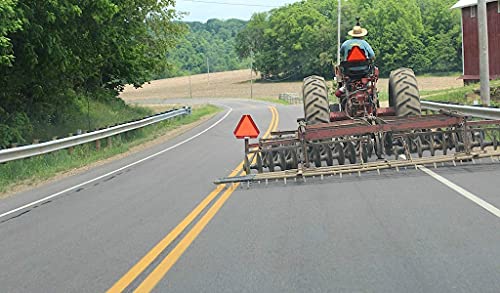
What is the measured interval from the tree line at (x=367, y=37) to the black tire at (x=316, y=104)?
80.8 metres

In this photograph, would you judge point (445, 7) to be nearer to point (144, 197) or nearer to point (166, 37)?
point (166, 37)

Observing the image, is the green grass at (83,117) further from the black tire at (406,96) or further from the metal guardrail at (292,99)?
the metal guardrail at (292,99)

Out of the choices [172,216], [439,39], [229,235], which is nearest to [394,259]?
[229,235]

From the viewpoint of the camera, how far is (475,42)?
1582 inches

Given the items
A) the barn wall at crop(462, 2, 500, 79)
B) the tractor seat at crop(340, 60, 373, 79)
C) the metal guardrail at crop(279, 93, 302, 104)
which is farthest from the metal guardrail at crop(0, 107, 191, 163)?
the metal guardrail at crop(279, 93, 302, 104)

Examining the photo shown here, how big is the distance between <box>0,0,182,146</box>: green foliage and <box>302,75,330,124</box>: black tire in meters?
6.56

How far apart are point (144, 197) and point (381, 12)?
108m

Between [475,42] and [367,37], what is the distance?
69.5 metres

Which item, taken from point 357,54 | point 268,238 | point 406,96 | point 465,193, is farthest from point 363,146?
point 268,238

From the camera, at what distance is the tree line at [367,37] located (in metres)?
104

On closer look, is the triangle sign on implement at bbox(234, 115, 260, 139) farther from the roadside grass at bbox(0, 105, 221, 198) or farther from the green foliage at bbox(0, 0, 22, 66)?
the green foliage at bbox(0, 0, 22, 66)

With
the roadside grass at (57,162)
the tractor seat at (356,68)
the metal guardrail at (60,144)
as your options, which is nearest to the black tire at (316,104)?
the tractor seat at (356,68)

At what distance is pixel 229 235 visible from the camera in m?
7.61

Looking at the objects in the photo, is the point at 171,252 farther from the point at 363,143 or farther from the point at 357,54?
the point at 357,54
